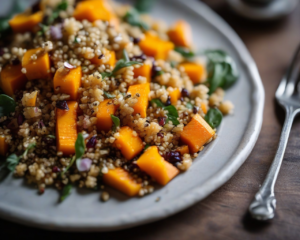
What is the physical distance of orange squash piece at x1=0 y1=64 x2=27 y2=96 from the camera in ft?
6.99

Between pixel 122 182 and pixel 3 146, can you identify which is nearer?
pixel 122 182

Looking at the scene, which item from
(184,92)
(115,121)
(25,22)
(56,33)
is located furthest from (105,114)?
(25,22)

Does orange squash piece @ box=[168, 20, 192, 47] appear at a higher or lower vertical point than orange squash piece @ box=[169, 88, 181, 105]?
higher

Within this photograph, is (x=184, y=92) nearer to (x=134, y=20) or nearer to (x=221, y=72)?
(x=221, y=72)

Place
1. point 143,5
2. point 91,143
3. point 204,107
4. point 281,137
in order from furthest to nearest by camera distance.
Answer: point 143,5 → point 204,107 → point 281,137 → point 91,143

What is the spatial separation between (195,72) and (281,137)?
0.84 metres

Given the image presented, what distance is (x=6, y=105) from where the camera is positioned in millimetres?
2057

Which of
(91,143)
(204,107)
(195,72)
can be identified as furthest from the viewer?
(195,72)

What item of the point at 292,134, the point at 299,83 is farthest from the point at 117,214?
the point at 299,83

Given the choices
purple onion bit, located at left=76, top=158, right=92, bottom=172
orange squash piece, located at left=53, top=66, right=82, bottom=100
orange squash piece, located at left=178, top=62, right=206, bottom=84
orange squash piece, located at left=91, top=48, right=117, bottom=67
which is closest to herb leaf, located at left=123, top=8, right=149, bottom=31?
orange squash piece, located at left=178, top=62, right=206, bottom=84

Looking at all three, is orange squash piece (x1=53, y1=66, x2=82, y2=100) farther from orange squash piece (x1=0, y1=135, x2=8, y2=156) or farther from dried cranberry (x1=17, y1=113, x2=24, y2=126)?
orange squash piece (x1=0, y1=135, x2=8, y2=156)

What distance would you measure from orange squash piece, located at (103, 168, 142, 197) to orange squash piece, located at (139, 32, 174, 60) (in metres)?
1.11

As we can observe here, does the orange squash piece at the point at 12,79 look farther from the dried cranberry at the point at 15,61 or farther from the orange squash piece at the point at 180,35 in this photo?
the orange squash piece at the point at 180,35

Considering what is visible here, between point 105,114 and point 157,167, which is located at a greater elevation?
point 105,114
